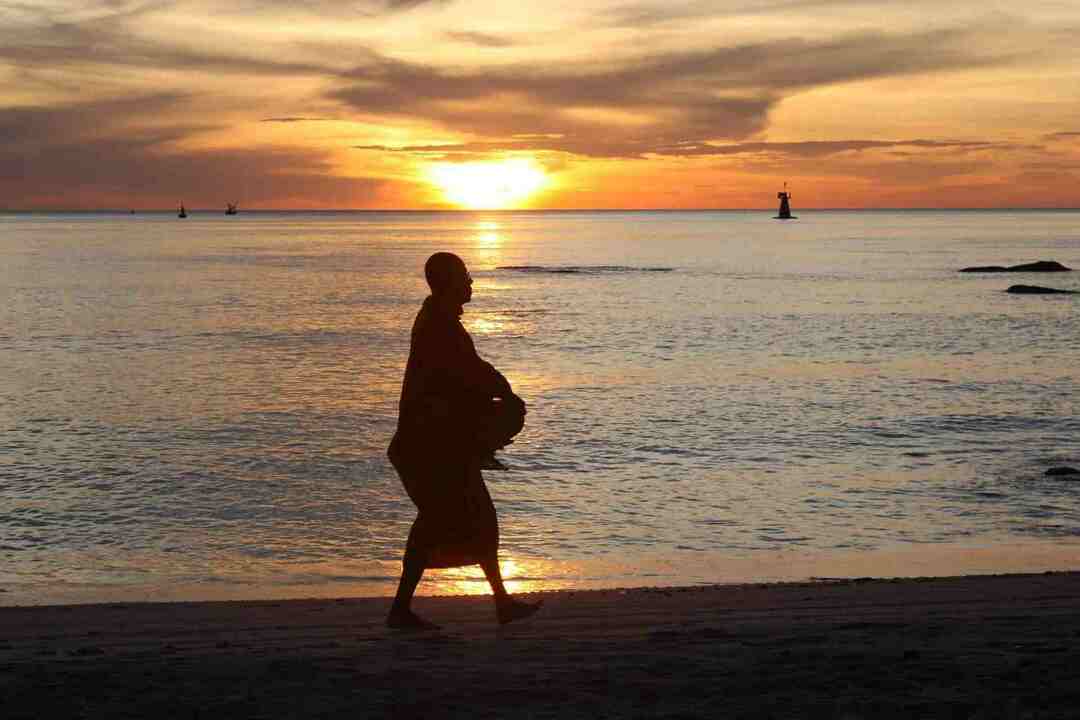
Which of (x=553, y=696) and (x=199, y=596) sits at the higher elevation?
(x=553, y=696)

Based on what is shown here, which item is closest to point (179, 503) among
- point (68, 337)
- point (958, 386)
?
point (958, 386)

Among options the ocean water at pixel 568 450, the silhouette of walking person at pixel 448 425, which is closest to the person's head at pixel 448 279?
the silhouette of walking person at pixel 448 425

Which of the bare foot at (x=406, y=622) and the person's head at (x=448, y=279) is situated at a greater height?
the person's head at (x=448, y=279)

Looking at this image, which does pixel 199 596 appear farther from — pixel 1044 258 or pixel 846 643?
pixel 1044 258

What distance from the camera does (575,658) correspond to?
671cm

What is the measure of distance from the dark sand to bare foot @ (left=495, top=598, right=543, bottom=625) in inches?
3.5

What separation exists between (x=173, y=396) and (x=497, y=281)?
50.8 m

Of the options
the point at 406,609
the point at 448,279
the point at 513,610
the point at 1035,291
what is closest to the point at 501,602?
the point at 513,610

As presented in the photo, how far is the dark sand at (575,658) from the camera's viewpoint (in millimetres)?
5809

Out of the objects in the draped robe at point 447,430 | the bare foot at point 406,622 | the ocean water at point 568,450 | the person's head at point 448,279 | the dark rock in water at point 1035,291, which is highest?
the person's head at point 448,279

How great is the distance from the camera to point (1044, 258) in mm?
102062

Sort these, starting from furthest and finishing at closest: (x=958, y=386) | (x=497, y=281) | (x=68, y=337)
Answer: (x=497, y=281), (x=68, y=337), (x=958, y=386)

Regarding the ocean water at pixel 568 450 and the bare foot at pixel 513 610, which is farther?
the ocean water at pixel 568 450

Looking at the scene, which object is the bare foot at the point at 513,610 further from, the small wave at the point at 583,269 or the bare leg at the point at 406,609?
the small wave at the point at 583,269
